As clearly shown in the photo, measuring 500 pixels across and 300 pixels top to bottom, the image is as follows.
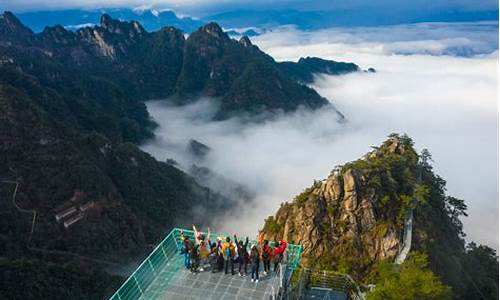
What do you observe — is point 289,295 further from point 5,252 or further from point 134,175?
point 134,175

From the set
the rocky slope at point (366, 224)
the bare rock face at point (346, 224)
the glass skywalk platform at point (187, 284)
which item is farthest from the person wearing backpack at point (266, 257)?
the bare rock face at point (346, 224)

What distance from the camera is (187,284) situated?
25.3 m

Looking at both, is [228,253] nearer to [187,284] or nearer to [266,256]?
[266,256]

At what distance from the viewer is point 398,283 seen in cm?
3381

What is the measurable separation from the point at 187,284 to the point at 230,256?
8.96 ft

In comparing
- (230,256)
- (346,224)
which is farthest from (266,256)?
(346,224)

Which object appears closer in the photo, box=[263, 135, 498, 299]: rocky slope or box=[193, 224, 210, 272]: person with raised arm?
box=[193, 224, 210, 272]: person with raised arm

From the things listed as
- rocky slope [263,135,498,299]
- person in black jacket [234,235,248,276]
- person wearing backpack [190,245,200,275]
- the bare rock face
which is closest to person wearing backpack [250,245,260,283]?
person in black jacket [234,235,248,276]

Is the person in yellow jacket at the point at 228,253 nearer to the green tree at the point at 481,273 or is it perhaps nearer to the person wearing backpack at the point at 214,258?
the person wearing backpack at the point at 214,258

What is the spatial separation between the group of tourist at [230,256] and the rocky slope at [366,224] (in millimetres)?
17964

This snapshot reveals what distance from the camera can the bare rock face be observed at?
45.9 metres

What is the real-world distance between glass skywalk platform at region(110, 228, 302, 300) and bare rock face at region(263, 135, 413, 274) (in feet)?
64.6

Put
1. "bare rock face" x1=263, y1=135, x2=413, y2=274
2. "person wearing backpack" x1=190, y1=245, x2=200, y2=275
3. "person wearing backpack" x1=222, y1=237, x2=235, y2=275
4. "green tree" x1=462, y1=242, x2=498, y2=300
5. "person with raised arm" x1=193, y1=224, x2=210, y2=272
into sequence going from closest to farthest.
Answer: "person wearing backpack" x1=222, y1=237, x2=235, y2=275
"person wearing backpack" x1=190, y1=245, x2=200, y2=275
"person with raised arm" x1=193, y1=224, x2=210, y2=272
"bare rock face" x1=263, y1=135, x2=413, y2=274
"green tree" x1=462, y1=242, x2=498, y2=300

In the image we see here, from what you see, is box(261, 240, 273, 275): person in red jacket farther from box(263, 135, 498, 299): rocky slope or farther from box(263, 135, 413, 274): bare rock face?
box(263, 135, 413, 274): bare rock face
